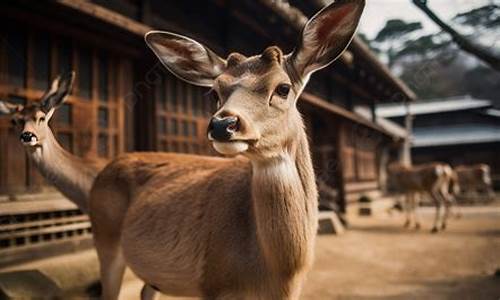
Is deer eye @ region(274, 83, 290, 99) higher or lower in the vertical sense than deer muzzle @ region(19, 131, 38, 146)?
higher

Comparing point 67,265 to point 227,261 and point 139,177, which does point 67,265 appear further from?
point 227,261

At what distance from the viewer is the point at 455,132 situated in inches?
1014

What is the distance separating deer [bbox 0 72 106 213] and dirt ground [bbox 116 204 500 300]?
1.46m

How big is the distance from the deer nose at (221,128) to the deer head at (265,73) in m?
0.04

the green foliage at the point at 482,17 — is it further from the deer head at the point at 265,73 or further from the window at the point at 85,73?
the window at the point at 85,73

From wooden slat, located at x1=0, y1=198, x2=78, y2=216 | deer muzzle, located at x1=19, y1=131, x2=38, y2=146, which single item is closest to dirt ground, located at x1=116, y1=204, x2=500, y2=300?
wooden slat, located at x1=0, y1=198, x2=78, y2=216

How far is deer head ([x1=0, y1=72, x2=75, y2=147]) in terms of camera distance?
3007mm

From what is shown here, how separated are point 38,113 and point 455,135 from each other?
27.2 metres

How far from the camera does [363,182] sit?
1527 centimetres

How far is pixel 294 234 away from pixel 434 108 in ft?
95.2

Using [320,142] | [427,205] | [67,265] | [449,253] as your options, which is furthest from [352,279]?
[427,205]

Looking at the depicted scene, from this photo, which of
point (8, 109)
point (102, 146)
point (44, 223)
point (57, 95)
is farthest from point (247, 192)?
point (102, 146)

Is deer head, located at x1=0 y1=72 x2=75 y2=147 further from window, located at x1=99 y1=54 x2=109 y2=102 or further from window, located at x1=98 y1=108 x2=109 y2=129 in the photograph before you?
window, located at x1=99 y1=54 x2=109 y2=102

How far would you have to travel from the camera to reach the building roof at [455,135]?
77.2ft
